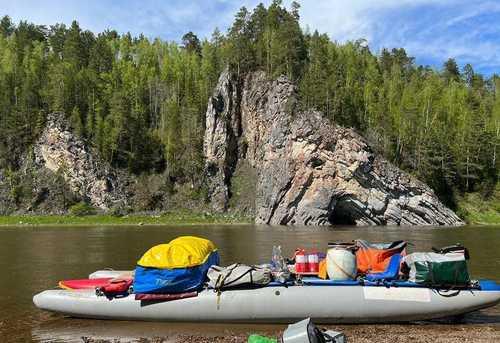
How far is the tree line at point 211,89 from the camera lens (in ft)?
265

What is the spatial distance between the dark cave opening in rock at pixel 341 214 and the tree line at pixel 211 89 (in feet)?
41.5

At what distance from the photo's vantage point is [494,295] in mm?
14109

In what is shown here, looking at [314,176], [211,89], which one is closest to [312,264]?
[314,176]

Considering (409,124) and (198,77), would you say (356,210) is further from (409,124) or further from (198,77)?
(198,77)

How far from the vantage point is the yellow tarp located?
1394 centimetres

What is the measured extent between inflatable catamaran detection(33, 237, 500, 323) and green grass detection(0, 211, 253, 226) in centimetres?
5376

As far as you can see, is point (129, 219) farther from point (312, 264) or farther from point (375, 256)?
point (375, 256)

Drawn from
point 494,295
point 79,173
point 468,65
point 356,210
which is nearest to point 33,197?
point 79,173

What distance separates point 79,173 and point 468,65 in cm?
10660

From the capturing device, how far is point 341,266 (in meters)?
14.4

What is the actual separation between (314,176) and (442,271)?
5659 centimetres

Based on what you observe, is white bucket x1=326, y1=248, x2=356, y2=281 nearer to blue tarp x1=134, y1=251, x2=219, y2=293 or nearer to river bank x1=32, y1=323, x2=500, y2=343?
river bank x1=32, y1=323, x2=500, y2=343

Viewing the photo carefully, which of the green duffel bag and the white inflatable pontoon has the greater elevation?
the green duffel bag

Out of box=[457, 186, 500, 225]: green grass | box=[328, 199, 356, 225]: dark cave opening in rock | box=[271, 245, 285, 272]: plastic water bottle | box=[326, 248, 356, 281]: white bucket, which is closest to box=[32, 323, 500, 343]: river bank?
box=[326, 248, 356, 281]: white bucket
